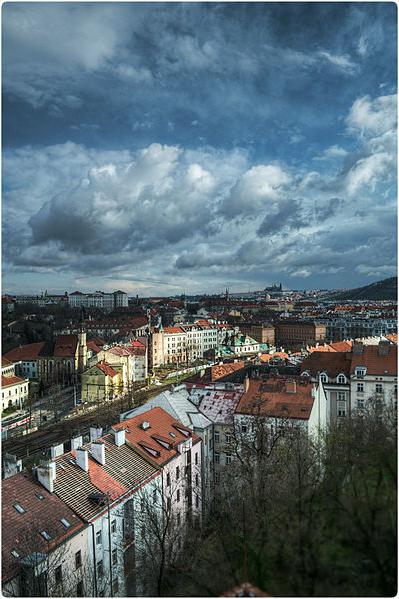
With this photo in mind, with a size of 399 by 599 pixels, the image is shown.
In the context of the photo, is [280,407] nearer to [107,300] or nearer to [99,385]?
[99,385]

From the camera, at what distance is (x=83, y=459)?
9.43 metres

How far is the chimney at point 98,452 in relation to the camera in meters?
9.80

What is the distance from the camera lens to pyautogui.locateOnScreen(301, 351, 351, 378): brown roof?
13816mm

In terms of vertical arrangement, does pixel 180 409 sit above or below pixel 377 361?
below

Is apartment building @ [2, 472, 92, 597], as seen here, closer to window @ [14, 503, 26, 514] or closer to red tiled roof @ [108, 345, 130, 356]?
window @ [14, 503, 26, 514]

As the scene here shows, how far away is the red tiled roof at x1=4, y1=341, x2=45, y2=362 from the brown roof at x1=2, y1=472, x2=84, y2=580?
25.2 m

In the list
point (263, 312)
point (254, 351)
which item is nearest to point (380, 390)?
point (254, 351)

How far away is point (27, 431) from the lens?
21.2 meters

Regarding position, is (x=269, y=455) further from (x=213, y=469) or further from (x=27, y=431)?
(x=27, y=431)

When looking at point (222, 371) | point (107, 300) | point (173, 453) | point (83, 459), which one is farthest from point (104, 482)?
point (107, 300)

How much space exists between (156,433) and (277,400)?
11.8ft

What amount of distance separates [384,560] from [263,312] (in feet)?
241

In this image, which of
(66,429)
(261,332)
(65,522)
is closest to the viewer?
(65,522)

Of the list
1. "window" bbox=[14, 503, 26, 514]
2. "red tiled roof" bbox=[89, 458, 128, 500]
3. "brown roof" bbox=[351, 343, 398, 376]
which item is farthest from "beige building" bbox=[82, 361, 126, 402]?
"window" bbox=[14, 503, 26, 514]
